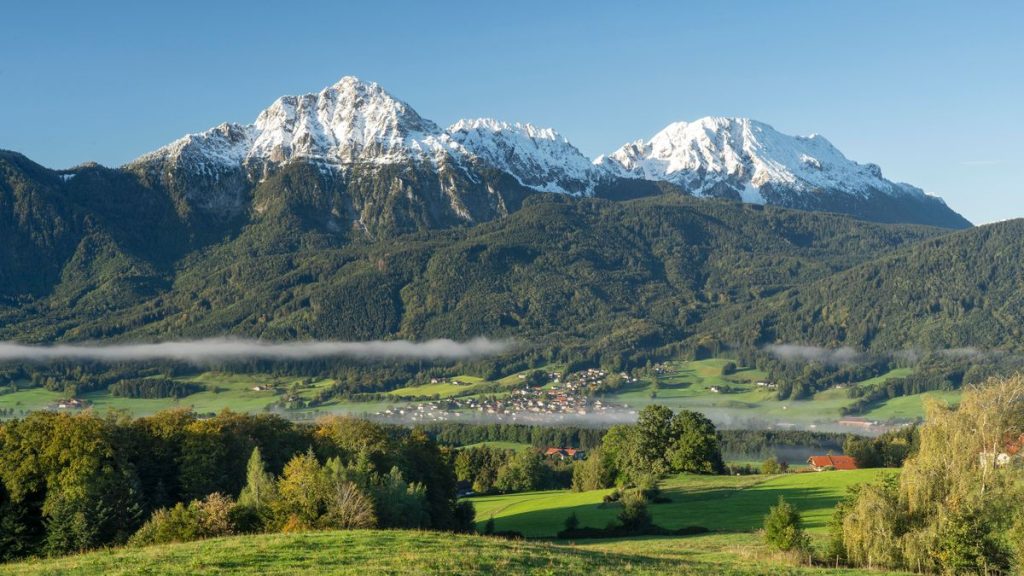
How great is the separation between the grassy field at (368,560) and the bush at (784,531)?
17.9 ft

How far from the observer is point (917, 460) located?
48.5 metres

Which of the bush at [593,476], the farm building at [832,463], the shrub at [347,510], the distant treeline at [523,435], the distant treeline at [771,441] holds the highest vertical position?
the shrub at [347,510]

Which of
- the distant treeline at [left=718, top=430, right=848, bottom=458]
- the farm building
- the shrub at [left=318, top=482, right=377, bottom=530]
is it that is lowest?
the distant treeline at [left=718, top=430, right=848, bottom=458]

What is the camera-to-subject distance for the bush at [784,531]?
4797cm

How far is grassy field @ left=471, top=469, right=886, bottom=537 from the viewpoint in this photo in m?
70.9

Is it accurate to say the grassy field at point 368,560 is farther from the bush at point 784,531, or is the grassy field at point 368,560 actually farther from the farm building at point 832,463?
the farm building at point 832,463

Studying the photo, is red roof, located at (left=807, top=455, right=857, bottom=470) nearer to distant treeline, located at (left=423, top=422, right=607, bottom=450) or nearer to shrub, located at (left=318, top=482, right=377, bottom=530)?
distant treeline, located at (left=423, top=422, right=607, bottom=450)

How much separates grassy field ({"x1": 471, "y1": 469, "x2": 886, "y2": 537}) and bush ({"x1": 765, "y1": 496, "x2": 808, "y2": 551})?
12.7m

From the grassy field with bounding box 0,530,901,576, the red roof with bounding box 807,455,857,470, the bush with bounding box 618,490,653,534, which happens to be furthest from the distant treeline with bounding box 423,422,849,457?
the grassy field with bounding box 0,530,901,576

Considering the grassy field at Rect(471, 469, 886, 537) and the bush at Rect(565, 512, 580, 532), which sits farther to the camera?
the bush at Rect(565, 512, 580, 532)

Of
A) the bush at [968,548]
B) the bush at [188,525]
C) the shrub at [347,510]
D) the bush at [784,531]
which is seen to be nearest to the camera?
the bush at [968,548]

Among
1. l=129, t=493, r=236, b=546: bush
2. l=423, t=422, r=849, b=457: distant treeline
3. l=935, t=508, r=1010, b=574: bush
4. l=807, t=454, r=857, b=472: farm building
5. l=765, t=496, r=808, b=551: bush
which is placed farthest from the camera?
l=423, t=422, r=849, b=457: distant treeline

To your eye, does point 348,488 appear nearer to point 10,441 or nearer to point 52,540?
point 52,540

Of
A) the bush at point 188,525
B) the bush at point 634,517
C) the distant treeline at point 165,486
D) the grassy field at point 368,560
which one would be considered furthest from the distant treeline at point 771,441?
the grassy field at point 368,560
